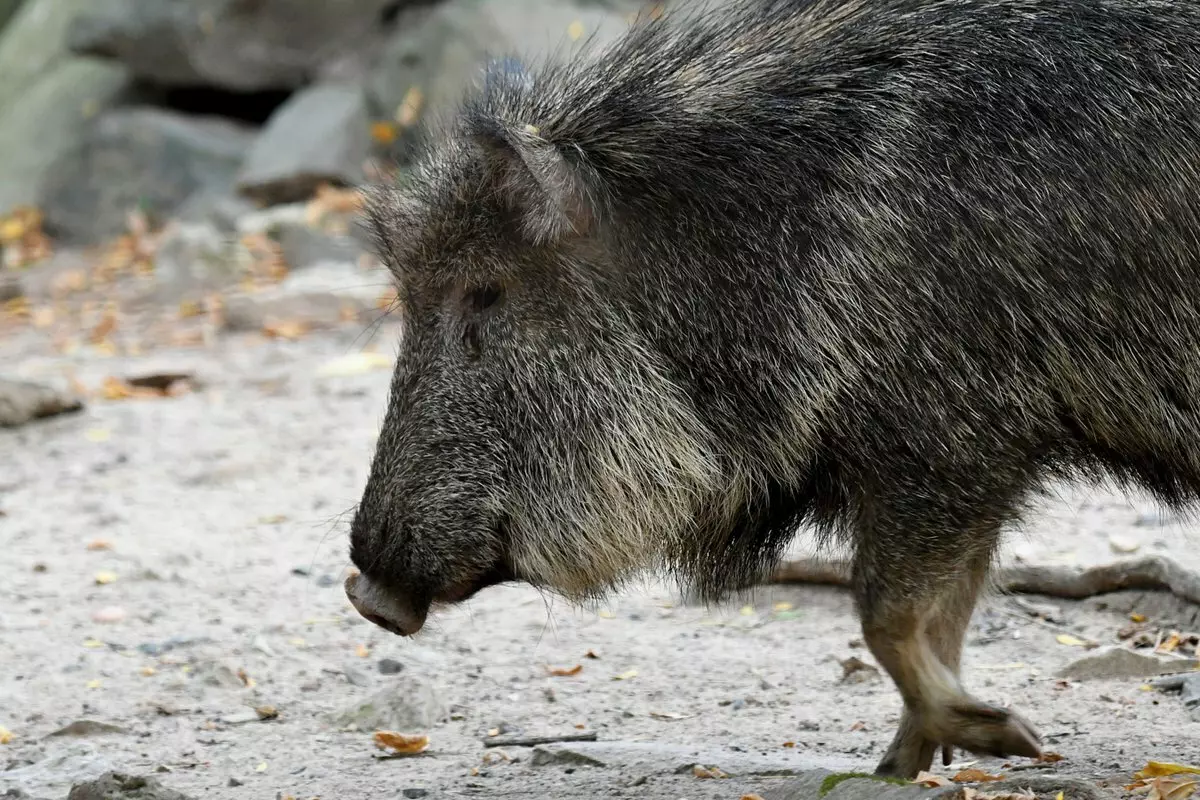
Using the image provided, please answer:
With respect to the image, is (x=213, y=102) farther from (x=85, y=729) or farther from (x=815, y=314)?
(x=815, y=314)

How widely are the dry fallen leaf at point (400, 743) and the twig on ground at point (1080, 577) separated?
4.41 feet

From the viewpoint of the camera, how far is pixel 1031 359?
146 inches

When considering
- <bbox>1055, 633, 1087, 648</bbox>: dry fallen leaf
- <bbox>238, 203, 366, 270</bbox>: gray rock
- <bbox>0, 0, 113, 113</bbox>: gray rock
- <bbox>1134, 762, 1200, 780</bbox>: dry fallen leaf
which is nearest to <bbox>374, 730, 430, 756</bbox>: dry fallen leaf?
<bbox>1134, 762, 1200, 780</bbox>: dry fallen leaf

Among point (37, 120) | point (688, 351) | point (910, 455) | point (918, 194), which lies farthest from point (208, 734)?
point (37, 120)

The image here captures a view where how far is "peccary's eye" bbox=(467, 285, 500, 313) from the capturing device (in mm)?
4145

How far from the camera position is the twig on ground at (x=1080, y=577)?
526 cm

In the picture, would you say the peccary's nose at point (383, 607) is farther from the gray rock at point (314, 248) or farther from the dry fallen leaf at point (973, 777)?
the gray rock at point (314, 248)

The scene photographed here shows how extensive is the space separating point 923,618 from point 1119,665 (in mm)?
1383

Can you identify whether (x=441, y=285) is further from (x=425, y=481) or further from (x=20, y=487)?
(x=20, y=487)

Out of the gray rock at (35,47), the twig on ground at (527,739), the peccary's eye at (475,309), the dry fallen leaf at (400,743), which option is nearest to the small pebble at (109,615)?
the dry fallen leaf at (400,743)

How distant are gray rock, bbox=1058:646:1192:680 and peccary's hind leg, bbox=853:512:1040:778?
43.3 inches

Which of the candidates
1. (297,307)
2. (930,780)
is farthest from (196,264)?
(930,780)

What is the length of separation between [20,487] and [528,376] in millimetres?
4299

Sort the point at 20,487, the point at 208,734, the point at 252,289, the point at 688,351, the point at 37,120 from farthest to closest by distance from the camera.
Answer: the point at 37,120
the point at 252,289
the point at 20,487
the point at 208,734
the point at 688,351
